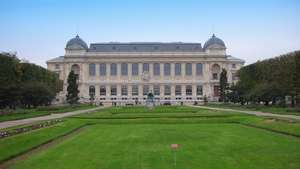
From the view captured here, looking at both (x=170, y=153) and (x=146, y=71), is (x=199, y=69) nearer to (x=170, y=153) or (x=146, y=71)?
(x=146, y=71)

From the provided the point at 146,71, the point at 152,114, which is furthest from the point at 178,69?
the point at 152,114

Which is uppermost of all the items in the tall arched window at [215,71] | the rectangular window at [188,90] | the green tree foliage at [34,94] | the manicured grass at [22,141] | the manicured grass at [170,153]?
the tall arched window at [215,71]

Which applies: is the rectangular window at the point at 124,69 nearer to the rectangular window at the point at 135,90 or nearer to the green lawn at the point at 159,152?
the rectangular window at the point at 135,90

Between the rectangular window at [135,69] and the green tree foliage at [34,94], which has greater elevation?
the rectangular window at [135,69]

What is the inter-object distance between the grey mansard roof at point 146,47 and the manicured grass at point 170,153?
11141 centimetres

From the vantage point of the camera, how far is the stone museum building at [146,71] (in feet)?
420

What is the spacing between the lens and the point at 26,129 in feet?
80.2

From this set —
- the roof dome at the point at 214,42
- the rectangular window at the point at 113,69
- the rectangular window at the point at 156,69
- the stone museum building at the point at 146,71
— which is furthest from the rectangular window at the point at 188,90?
the rectangular window at the point at 113,69

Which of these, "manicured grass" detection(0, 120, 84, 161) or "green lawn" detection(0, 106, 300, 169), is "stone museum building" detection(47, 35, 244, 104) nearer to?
"manicured grass" detection(0, 120, 84, 161)

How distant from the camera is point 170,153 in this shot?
15438 millimetres

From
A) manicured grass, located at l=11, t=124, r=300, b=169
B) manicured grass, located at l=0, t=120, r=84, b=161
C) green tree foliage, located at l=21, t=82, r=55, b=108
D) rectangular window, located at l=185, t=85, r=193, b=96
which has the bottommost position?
manicured grass, located at l=11, t=124, r=300, b=169

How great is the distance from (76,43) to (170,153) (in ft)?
384

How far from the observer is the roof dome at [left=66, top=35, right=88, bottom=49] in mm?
128375

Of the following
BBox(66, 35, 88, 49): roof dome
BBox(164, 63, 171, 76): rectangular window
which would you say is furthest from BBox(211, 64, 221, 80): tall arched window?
BBox(66, 35, 88, 49): roof dome
